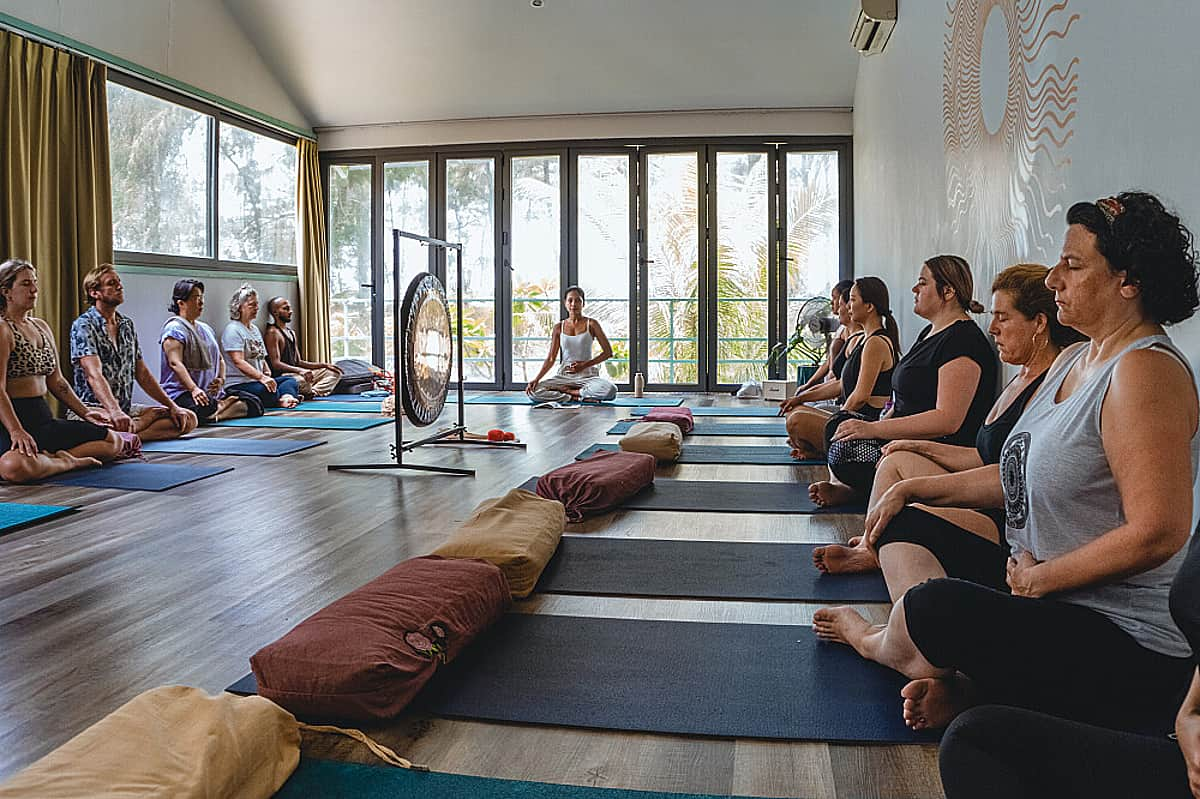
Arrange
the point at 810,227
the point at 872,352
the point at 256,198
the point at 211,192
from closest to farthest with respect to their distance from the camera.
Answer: the point at 872,352 → the point at 211,192 → the point at 256,198 → the point at 810,227

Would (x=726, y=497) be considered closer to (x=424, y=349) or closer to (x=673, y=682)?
(x=424, y=349)

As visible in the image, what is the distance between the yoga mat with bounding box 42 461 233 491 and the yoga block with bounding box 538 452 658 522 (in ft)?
5.49

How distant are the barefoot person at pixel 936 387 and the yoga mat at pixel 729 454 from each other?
117 cm

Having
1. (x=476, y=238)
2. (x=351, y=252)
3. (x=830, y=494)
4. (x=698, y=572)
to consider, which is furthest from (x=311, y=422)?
(x=698, y=572)

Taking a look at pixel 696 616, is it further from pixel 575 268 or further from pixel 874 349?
pixel 575 268

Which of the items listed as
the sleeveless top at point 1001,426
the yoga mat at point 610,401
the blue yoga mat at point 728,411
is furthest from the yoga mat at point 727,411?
the sleeveless top at point 1001,426

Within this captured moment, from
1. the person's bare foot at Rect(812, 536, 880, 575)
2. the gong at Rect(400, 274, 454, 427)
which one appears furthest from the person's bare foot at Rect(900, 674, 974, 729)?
the gong at Rect(400, 274, 454, 427)

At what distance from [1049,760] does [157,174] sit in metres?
7.38

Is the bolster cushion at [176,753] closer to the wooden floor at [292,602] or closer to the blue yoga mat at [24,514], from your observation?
the wooden floor at [292,602]

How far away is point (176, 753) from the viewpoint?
1535 mm

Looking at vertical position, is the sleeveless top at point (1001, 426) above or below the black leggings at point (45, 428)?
above

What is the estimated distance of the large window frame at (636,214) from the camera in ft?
29.8

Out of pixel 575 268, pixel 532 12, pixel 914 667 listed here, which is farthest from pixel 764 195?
pixel 914 667

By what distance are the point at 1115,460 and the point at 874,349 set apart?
2977 millimetres
